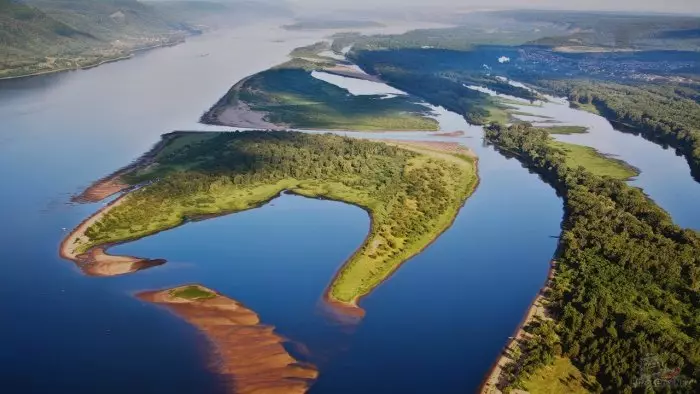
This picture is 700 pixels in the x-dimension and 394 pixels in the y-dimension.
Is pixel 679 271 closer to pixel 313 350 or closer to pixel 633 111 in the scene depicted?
pixel 313 350

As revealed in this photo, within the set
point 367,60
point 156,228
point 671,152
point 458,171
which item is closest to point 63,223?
point 156,228

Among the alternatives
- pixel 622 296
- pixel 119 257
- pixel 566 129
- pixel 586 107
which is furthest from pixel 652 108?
pixel 119 257

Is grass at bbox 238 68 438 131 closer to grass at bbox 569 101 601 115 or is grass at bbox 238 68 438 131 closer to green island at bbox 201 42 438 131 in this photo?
green island at bbox 201 42 438 131

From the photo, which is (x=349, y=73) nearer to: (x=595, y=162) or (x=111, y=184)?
(x=595, y=162)

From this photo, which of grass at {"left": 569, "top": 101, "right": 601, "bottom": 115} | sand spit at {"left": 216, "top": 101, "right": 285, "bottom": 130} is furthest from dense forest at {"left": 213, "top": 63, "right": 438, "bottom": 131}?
grass at {"left": 569, "top": 101, "right": 601, "bottom": 115}

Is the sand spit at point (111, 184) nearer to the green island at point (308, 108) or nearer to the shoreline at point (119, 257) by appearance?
the shoreline at point (119, 257)

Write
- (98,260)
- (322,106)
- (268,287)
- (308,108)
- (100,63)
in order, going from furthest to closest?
(100,63), (322,106), (308,108), (98,260), (268,287)

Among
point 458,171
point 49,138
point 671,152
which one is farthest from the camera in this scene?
point 671,152
